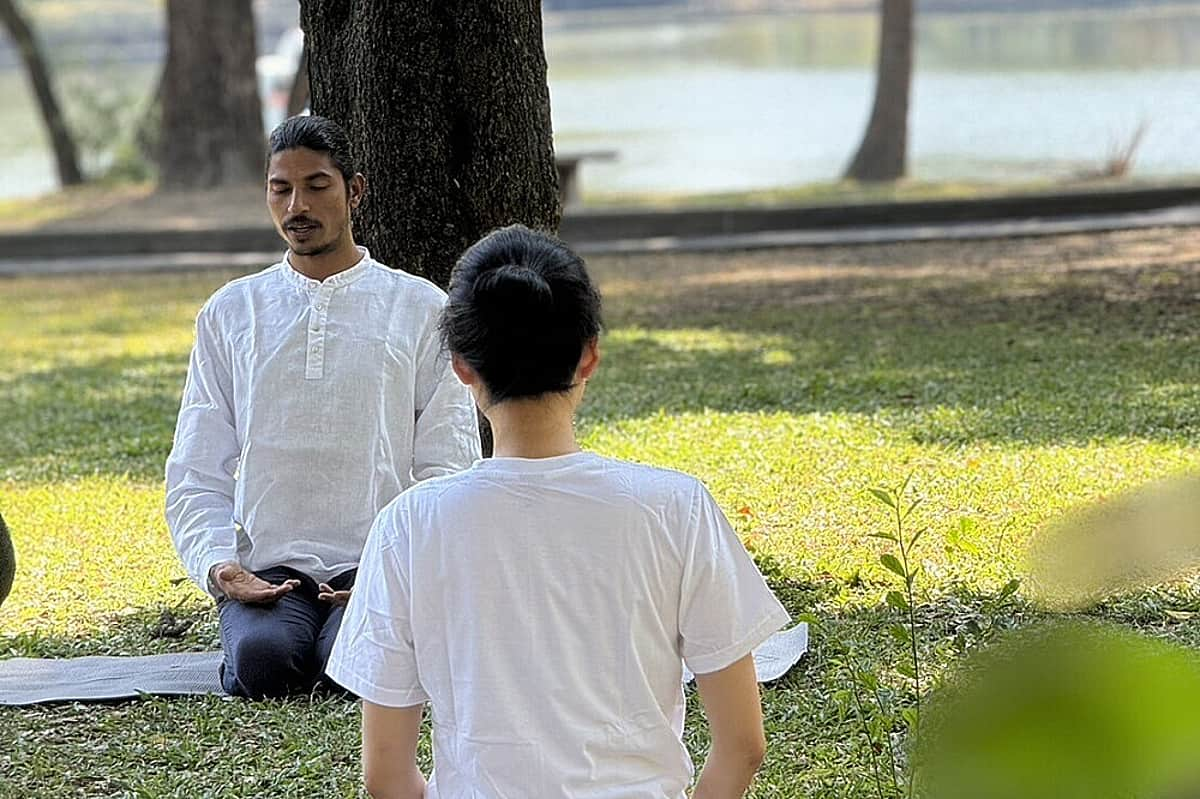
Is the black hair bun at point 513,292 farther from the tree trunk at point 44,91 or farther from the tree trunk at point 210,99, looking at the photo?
the tree trunk at point 44,91

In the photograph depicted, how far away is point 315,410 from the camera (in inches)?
166

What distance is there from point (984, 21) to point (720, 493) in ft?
167

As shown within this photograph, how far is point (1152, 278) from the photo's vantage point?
10109 millimetres

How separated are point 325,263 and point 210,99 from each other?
13.8 metres

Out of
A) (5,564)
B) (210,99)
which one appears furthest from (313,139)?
(210,99)

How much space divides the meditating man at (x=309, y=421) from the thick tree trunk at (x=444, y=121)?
1.61 feet

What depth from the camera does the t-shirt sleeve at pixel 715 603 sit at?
221 centimetres

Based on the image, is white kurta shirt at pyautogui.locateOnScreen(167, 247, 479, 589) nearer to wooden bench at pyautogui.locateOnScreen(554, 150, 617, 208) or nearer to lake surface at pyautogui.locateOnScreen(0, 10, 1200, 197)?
wooden bench at pyautogui.locateOnScreen(554, 150, 617, 208)

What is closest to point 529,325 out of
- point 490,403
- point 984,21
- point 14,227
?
point 490,403

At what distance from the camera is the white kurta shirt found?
4.20 meters

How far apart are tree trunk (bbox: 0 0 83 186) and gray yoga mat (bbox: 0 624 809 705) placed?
53.7ft

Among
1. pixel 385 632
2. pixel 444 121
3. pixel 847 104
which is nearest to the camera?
pixel 385 632

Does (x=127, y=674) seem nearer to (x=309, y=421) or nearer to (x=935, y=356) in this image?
(x=309, y=421)

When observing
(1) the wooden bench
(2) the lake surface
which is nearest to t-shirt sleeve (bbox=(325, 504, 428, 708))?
(1) the wooden bench
